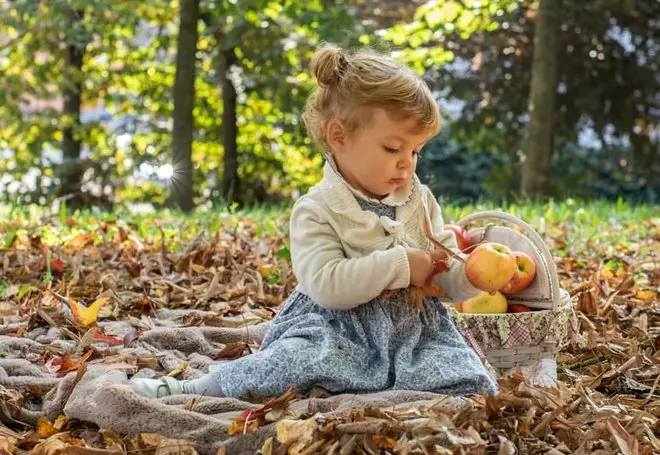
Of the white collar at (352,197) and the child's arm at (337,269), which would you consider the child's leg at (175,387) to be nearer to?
the child's arm at (337,269)

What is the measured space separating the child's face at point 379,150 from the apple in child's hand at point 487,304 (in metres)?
0.75

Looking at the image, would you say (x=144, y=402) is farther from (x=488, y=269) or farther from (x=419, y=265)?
(x=488, y=269)

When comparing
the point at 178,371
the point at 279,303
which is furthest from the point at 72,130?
the point at 178,371

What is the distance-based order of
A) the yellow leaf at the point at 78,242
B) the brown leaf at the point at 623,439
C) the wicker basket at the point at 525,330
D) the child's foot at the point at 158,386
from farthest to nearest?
the yellow leaf at the point at 78,242
the wicker basket at the point at 525,330
the child's foot at the point at 158,386
the brown leaf at the point at 623,439

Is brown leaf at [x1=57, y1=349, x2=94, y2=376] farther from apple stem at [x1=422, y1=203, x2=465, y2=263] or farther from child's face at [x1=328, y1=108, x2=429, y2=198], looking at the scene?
apple stem at [x1=422, y1=203, x2=465, y2=263]

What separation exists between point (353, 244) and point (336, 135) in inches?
14.4

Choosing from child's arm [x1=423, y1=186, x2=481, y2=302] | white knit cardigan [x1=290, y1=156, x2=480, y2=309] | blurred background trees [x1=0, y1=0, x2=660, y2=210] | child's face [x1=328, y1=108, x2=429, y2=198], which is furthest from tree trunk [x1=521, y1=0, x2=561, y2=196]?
child's face [x1=328, y1=108, x2=429, y2=198]

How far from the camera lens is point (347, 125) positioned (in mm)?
3148

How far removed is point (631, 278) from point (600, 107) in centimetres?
898

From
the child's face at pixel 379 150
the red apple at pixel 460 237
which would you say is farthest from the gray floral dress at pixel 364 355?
the red apple at pixel 460 237

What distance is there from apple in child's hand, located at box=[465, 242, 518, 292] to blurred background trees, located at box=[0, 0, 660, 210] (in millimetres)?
8247

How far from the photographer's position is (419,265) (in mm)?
3041

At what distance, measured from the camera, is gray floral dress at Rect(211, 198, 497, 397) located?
301 centimetres

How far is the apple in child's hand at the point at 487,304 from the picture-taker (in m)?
3.76
